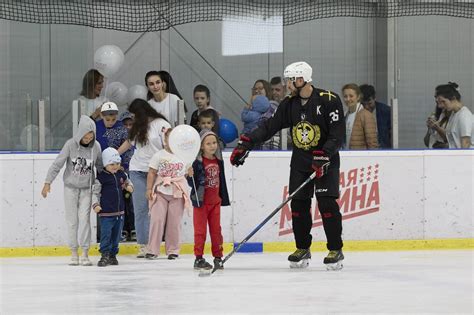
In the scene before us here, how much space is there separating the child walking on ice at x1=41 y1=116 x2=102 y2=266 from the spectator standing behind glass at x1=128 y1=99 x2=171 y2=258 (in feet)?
2.05

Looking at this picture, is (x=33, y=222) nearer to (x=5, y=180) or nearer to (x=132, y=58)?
(x=5, y=180)

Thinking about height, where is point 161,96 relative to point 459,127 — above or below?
above

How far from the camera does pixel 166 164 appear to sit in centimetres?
973

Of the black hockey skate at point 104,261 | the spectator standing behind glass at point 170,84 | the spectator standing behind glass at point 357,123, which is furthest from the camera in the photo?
the spectator standing behind glass at point 357,123

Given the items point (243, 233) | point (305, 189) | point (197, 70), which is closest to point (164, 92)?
point (197, 70)

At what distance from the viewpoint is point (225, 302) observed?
6.79 meters

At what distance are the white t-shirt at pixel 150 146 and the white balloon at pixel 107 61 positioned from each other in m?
0.88

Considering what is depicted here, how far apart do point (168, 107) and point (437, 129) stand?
2.54 metres

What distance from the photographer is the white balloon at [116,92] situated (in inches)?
423

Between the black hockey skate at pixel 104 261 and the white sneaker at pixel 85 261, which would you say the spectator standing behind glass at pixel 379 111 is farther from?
the white sneaker at pixel 85 261

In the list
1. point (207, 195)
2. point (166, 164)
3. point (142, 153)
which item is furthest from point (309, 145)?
point (142, 153)

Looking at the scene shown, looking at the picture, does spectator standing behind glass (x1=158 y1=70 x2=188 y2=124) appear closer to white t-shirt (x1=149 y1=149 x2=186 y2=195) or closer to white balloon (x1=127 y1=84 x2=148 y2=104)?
white balloon (x1=127 y1=84 x2=148 y2=104)

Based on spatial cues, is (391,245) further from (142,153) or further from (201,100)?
(142,153)

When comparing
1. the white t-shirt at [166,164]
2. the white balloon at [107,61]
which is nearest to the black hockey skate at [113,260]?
the white t-shirt at [166,164]
